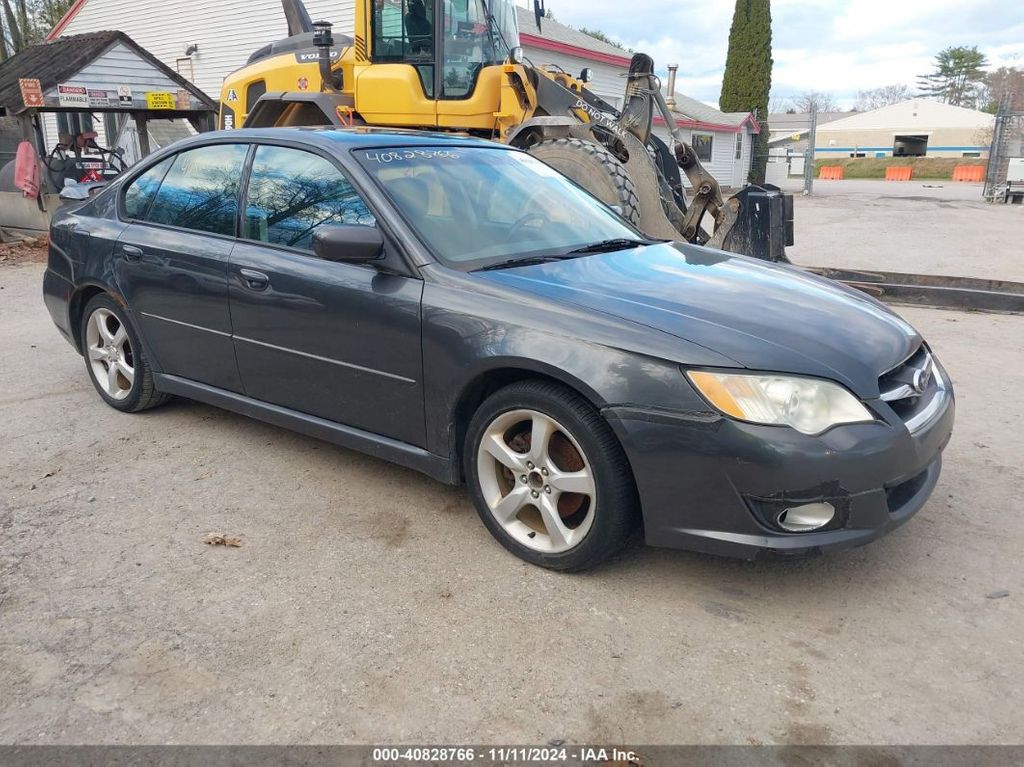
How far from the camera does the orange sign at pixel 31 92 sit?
1306cm

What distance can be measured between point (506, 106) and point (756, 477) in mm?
7211

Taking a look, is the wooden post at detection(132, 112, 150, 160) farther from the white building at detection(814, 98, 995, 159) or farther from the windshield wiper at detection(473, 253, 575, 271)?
the white building at detection(814, 98, 995, 159)

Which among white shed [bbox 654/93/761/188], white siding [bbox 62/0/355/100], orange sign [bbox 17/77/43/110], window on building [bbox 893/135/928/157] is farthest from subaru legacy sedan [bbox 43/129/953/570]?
window on building [bbox 893/135/928/157]

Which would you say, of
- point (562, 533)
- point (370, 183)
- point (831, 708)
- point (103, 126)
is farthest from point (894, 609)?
point (103, 126)

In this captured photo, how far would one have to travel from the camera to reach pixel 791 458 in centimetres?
263

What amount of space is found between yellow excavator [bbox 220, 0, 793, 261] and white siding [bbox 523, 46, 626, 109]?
12.3 meters

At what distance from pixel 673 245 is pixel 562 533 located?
69.7 inches

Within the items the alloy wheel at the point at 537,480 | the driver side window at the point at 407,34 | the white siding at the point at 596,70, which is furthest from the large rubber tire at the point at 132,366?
the white siding at the point at 596,70

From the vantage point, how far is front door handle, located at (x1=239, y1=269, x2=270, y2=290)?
12.5 ft

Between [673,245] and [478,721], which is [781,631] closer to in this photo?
[478,721]

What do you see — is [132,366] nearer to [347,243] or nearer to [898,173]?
[347,243]

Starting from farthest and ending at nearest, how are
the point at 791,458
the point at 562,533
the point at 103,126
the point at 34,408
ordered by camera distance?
the point at 103,126 < the point at 34,408 < the point at 562,533 < the point at 791,458

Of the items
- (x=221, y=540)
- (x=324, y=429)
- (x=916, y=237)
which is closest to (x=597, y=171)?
(x=324, y=429)

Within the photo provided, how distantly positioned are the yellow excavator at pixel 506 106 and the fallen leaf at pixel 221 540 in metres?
5.13
